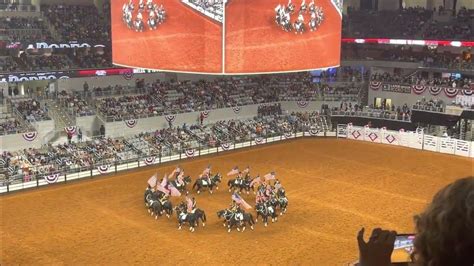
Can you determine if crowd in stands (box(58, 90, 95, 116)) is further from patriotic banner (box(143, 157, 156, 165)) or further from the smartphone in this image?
the smartphone

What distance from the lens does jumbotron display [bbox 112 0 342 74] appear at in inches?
740

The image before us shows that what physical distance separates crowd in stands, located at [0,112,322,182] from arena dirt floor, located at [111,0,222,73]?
11.4m

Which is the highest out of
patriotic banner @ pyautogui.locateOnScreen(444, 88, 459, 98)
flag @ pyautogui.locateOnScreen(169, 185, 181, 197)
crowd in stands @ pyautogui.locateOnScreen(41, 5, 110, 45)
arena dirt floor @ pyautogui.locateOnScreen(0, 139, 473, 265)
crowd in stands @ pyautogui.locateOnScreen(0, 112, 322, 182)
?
crowd in stands @ pyautogui.locateOnScreen(41, 5, 110, 45)

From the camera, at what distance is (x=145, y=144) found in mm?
33562

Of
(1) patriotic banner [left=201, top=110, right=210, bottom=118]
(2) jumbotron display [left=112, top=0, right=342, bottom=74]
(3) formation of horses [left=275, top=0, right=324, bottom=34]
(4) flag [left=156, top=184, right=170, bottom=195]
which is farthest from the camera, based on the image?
(1) patriotic banner [left=201, top=110, right=210, bottom=118]

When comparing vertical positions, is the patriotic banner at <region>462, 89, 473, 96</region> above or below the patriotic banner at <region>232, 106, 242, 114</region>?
above

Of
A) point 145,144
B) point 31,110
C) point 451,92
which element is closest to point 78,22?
point 31,110

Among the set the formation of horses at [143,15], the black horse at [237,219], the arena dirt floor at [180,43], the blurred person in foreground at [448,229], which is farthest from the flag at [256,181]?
the blurred person in foreground at [448,229]

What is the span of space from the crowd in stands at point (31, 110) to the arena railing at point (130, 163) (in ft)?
20.6

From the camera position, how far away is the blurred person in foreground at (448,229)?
2021mm

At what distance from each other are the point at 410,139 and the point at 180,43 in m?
22.1

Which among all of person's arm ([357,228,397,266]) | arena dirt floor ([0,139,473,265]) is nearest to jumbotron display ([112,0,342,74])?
arena dirt floor ([0,139,473,265])

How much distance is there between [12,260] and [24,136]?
48.4 feet

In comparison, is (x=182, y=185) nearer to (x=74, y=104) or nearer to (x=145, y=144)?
(x=145, y=144)
